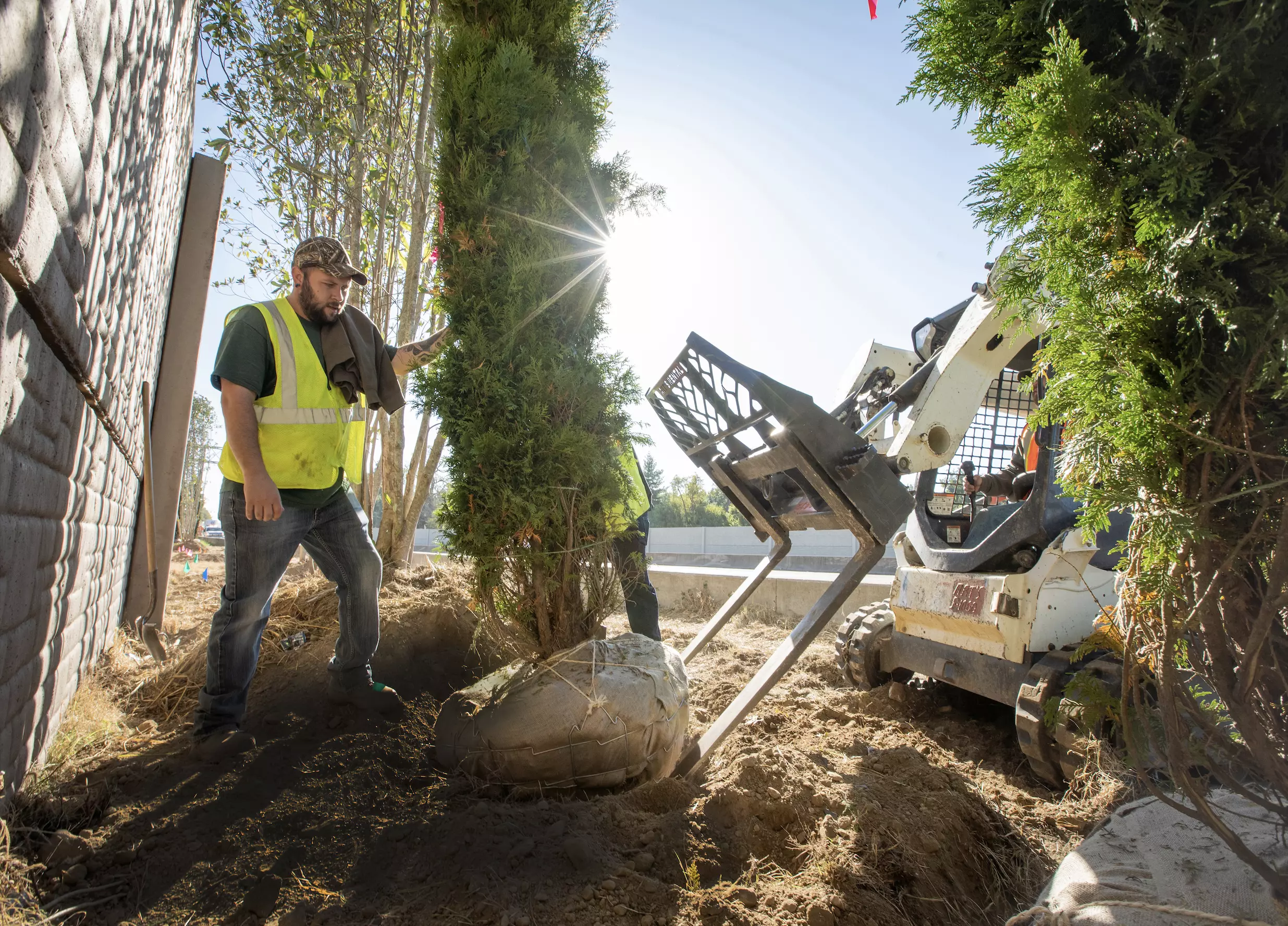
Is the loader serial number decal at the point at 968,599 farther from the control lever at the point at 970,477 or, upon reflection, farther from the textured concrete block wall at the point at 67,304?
the textured concrete block wall at the point at 67,304

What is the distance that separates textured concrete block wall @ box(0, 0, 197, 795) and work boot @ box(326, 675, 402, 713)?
1.05m

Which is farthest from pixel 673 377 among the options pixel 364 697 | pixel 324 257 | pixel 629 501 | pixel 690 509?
pixel 690 509

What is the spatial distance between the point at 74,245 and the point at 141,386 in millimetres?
2561

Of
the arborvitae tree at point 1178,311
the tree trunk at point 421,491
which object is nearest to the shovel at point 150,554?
the tree trunk at point 421,491

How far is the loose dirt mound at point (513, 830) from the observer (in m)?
1.80

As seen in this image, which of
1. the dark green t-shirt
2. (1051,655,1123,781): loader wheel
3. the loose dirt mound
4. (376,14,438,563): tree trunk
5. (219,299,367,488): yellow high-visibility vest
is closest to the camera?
the loose dirt mound

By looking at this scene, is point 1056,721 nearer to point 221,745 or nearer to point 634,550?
point 634,550

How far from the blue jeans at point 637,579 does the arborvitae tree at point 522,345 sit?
0.93 ft

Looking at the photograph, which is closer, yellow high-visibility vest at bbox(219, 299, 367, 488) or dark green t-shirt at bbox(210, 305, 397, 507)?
dark green t-shirt at bbox(210, 305, 397, 507)

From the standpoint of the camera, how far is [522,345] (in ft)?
10.3

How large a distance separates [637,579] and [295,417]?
1891mm

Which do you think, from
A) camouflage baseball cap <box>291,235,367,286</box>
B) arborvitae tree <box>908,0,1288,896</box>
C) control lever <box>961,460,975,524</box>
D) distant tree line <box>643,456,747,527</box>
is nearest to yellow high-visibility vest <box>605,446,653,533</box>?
camouflage baseball cap <box>291,235,367,286</box>

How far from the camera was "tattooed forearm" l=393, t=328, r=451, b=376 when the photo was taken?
3.43 m

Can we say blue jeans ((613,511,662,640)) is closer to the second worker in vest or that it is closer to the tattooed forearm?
the second worker in vest
